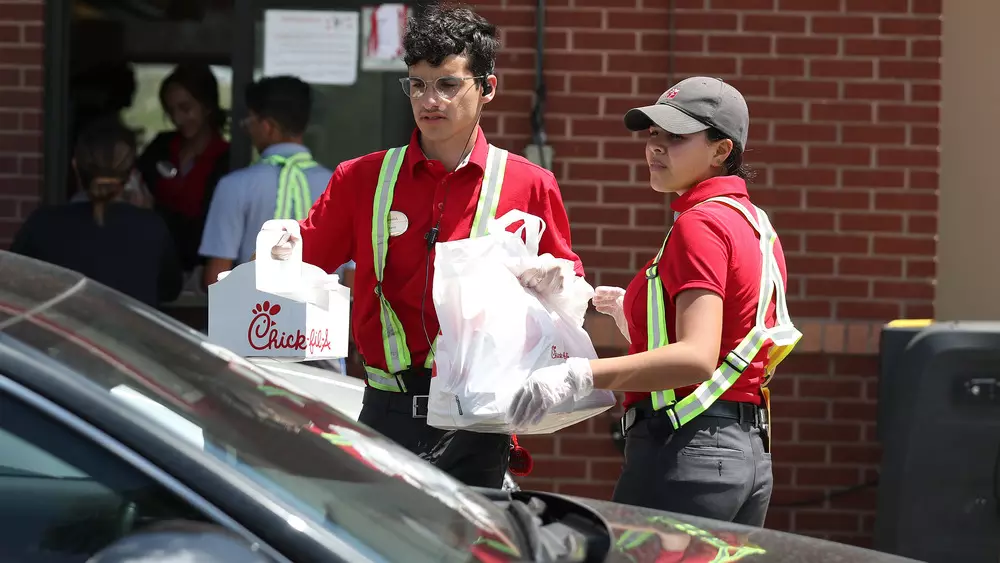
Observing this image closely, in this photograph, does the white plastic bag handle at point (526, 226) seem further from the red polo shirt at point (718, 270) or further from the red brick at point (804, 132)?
the red brick at point (804, 132)

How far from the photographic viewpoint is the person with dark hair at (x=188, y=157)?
22.2 feet

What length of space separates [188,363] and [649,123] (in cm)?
154

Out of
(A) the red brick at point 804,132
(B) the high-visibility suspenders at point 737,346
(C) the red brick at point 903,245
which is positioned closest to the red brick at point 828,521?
(C) the red brick at point 903,245

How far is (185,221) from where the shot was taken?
6789 millimetres

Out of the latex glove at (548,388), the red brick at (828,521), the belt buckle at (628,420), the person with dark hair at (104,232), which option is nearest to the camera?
the latex glove at (548,388)

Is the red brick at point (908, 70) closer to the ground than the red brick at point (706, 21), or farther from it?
closer to the ground

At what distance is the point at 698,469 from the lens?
326 cm

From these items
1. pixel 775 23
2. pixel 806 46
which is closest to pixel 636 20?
pixel 775 23

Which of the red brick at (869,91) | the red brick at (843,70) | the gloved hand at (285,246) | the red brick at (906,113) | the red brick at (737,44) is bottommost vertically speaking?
the gloved hand at (285,246)

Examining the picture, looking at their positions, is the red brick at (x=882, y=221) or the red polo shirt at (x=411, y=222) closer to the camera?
the red polo shirt at (x=411, y=222)

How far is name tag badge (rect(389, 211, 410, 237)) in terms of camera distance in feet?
12.0

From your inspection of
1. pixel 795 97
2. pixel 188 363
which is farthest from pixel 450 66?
pixel 795 97

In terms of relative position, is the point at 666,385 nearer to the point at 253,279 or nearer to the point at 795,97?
the point at 253,279

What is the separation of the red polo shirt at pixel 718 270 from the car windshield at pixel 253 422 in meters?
0.86
